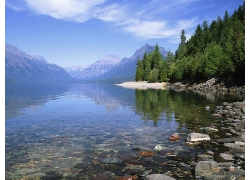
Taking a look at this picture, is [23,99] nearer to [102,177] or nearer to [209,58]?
[102,177]

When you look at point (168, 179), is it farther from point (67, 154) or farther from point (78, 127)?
point (78, 127)

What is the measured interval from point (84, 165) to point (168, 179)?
435 cm

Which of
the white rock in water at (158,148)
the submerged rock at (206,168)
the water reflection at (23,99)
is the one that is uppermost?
the water reflection at (23,99)

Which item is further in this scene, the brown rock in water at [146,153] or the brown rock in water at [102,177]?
the brown rock in water at [146,153]

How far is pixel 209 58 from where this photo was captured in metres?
100

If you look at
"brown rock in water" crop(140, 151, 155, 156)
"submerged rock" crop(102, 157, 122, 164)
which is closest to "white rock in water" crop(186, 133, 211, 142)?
"brown rock in water" crop(140, 151, 155, 156)

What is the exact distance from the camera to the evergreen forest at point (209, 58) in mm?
77463

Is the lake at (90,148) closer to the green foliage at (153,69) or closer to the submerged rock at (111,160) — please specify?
the submerged rock at (111,160)

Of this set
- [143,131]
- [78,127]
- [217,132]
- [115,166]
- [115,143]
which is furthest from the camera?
[78,127]

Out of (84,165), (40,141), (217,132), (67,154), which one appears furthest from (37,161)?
(217,132)

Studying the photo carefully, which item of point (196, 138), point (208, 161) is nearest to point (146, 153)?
point (208, 161)

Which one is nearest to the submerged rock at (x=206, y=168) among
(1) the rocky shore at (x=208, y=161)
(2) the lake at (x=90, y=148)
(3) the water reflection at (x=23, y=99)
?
(1) the rocky shore at (x=208, y=161)

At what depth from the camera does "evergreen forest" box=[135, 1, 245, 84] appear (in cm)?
7746

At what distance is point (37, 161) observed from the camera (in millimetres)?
11516
